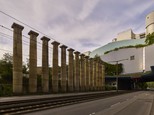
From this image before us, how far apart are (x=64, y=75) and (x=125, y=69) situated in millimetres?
97862

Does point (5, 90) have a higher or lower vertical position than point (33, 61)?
lower

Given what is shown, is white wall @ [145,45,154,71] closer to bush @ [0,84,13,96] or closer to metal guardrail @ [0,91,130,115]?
bush @ [0,84,13,96]

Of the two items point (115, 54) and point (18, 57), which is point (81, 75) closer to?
point (18, 57)

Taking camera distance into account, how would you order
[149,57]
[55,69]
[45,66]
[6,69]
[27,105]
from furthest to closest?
[149,57] → [6,69] → [55,69] → [45,66] → [27,105]

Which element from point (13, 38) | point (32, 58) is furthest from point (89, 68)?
point (13, 38)

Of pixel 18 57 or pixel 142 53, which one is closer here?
pixel 18 57

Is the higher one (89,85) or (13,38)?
(13,38)

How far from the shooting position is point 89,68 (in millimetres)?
93938

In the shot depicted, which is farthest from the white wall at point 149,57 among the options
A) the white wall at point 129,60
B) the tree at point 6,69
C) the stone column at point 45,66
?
the stone column at point 45,66

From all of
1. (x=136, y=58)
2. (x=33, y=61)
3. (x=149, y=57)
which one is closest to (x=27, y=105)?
(x=33, y=61)

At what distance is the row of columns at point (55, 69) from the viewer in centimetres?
4484

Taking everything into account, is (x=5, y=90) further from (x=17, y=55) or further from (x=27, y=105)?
(x=27, y=105)

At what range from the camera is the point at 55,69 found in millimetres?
60438

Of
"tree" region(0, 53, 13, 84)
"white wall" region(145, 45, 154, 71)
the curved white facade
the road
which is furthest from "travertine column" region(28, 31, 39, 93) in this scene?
"white wall" region(145, 45, 154, 71)
